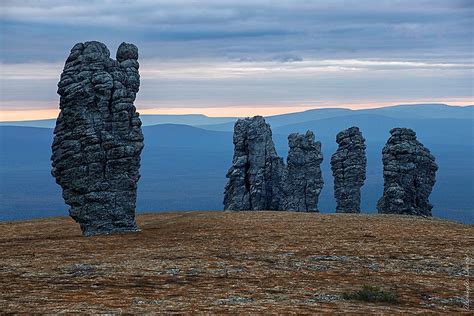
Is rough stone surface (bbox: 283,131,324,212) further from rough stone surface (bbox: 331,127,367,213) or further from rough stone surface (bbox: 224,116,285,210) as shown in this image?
rough stone surface (bbox: 224,116,285,210)

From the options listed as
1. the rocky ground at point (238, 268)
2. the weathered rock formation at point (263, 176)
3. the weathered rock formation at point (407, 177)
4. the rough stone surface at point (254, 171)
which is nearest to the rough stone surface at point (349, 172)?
the weathered rock formation at point (263, 176)

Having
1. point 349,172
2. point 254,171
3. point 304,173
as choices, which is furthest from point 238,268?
point 349,172

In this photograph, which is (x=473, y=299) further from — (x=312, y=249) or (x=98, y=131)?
(x=98, y=131)

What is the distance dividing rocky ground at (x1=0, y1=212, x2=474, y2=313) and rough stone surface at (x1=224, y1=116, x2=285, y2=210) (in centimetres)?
4254

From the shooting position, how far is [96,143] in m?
68.2

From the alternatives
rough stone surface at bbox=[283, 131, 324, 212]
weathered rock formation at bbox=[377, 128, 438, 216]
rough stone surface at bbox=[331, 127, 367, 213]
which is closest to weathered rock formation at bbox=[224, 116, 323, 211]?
rough stone surface at bbox=[283, 131, 324, 212]

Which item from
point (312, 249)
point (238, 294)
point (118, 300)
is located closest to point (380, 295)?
point (238, 294)

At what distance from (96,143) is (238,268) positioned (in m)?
28.6

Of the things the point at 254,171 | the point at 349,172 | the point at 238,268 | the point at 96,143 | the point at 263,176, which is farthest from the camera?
the point at 349,172

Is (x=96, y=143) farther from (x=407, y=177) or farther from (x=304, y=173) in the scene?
(x=304, y=173)

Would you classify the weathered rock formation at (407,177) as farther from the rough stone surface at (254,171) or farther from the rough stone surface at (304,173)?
the rough stone surface at (254,171)

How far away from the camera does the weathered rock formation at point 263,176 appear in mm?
115875

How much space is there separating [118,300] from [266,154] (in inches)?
3322

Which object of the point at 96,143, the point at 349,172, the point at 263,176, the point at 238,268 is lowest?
the point at 238,268
